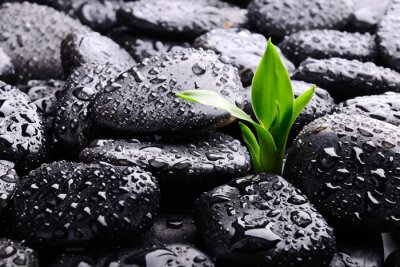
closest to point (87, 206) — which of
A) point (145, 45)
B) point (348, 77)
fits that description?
point (348, 77)

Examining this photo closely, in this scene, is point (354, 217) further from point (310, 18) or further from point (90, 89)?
point (310, 18)

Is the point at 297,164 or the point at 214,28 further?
the point at 214,28

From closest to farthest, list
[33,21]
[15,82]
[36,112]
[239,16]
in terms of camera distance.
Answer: [36,112] → [15,82] → [33,21] → [239,16]

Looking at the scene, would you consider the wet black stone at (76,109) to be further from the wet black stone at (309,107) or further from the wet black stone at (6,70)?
the wet black stone at (309,107)

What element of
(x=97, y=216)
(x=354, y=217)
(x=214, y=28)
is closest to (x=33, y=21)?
(x=214, y=28)

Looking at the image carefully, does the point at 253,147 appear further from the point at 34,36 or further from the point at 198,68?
the point at 34,36

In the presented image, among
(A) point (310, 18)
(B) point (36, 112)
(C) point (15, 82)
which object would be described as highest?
(A) point (310, 18)

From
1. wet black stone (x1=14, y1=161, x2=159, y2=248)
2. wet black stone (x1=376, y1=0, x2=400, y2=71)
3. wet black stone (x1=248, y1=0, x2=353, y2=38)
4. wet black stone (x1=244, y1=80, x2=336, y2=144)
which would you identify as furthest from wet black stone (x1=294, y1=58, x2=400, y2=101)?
wet black stone (x1=14, y1=161, x2=159, y2=248)
